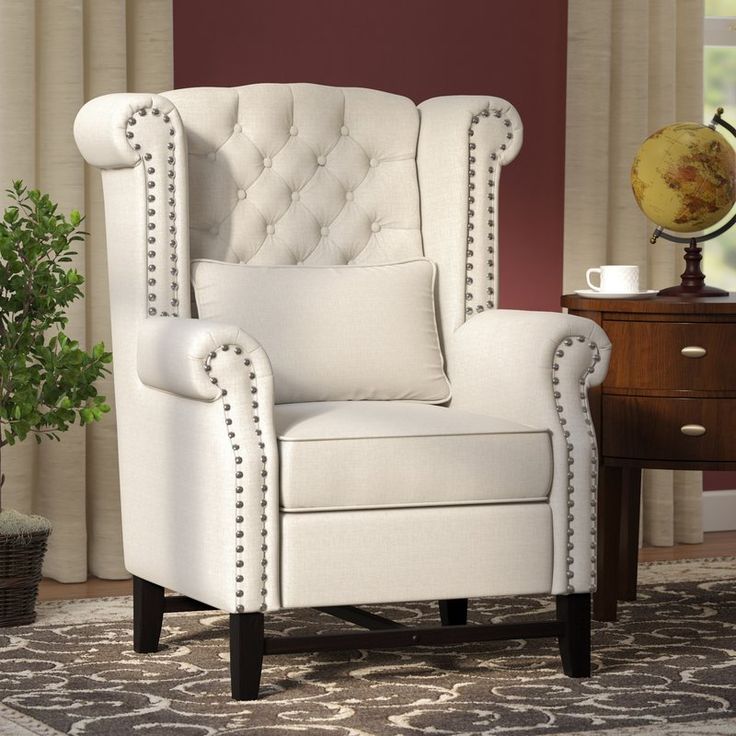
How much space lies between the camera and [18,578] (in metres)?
3.24

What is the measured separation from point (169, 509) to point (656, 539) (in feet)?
6.70

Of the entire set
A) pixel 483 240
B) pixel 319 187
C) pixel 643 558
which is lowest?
pixel 643 558

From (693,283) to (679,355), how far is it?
1.03ft

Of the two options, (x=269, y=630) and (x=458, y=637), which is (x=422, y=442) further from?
(x=269, y=630)

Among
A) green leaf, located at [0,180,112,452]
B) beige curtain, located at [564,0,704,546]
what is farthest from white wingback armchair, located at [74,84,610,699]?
beige curtain, located at [564,0,704,546]

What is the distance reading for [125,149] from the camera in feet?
9.23

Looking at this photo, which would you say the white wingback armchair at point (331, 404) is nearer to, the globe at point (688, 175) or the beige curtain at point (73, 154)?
the globe at point (688, 175)

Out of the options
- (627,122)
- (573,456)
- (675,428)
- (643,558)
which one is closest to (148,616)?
(573,456)

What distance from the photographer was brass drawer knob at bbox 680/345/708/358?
10.2 ft

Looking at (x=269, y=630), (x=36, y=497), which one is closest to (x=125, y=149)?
(x=269, y=630)

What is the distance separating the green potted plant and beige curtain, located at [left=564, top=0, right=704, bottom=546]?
1649 millimetres

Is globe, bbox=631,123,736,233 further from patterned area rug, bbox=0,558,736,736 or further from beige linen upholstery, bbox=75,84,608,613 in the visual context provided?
patterned area rug, bbox=0,558,736,736

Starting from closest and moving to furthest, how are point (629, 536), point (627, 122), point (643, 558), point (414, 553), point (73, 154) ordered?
point (414, 553)
point (629, 536)
point (73, 154)
point (643, 558)
point (627, 122)

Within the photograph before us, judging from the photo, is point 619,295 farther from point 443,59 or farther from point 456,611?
point 443,59
